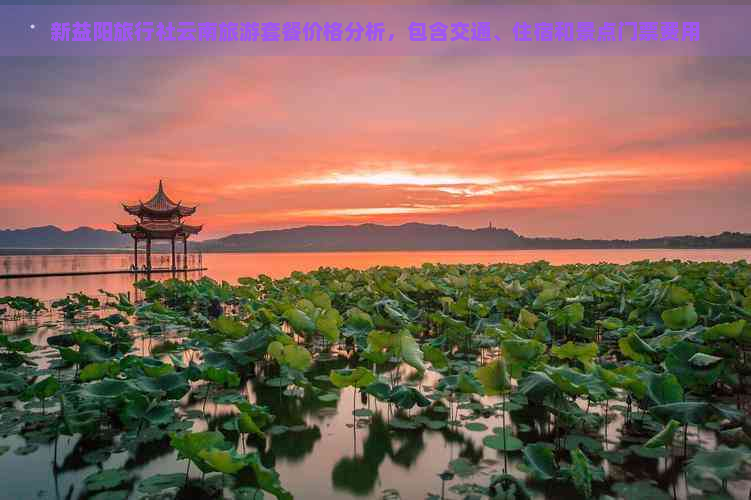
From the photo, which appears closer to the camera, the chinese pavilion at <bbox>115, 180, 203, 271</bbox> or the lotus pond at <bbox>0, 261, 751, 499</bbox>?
the lotus pond at <bbox>0, 261, 751, 499</bbox>

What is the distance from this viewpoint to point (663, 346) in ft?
13.3

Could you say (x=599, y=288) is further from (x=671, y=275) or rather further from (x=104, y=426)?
(x=104, y=426)

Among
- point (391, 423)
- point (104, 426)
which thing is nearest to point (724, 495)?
point (391, 423)

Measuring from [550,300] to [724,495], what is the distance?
4462mm

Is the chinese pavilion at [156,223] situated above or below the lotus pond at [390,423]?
above

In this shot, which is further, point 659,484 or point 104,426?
point 104,426

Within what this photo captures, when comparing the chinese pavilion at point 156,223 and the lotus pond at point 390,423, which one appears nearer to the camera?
the lotus pond at point 390,423

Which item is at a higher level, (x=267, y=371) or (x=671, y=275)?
(x=671, y=275)

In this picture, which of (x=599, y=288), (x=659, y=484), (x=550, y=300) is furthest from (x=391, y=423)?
(x=599, y=288)

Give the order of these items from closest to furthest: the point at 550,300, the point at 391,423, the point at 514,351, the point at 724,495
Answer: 1. the point at 724,495
2. the point at 514,351
3. the point at 391,423
4. the point at 550,300

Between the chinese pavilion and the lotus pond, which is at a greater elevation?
the chinese pavilion

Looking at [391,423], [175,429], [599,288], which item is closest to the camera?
[175,429]

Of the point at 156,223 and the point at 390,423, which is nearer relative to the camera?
the point at 390,423

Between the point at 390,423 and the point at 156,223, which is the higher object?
the point at 156,223
